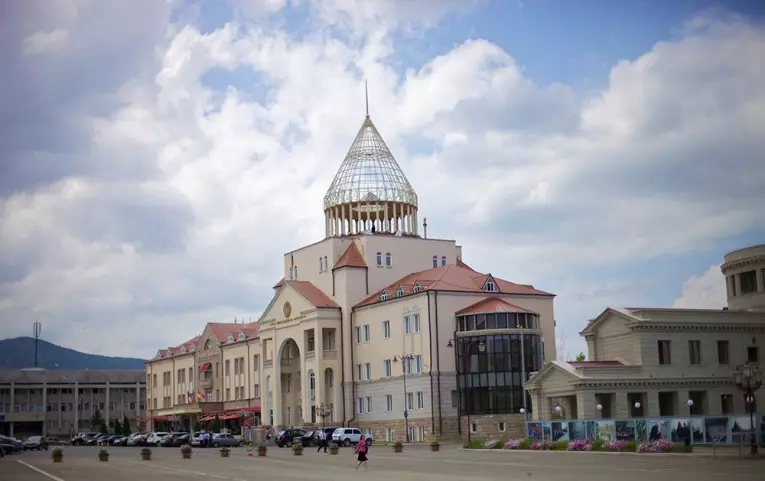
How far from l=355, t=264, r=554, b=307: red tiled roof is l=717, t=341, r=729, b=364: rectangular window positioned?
71.0ft

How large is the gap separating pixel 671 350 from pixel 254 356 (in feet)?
191

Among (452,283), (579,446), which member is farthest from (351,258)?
(579,446)

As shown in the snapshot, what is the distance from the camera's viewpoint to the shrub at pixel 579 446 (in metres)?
59.5

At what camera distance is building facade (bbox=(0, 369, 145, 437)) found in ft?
560

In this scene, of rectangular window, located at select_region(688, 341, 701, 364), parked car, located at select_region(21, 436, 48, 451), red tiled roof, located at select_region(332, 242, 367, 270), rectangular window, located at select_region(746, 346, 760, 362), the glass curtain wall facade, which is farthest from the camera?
parked car, located at select_region(21, 436, 48, 451)

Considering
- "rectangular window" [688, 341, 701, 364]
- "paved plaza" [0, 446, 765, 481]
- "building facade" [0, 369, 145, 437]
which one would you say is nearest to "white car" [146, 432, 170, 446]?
"paved plaza" [0, 446, 765, 481]

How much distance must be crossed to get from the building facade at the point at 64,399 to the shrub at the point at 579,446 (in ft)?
409

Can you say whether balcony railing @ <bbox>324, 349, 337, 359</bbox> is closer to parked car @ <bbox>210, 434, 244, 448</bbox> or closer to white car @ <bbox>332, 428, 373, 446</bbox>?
parked car @ <bbox>210, 434, 244, 448</bbox>

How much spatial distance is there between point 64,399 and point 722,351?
127 metres

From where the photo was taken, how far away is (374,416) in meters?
96.9

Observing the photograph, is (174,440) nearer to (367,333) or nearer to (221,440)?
(221,440)

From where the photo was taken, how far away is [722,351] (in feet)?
252

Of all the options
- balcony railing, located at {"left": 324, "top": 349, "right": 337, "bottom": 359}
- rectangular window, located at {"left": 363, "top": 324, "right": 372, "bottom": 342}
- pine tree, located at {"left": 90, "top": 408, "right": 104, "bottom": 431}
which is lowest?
pine tree, located at {"left": 90, "top": 408, "right": 104, "bottom": 431}

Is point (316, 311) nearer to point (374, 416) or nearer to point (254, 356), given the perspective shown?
point (374, 416)
